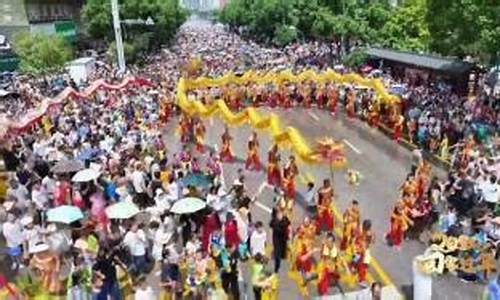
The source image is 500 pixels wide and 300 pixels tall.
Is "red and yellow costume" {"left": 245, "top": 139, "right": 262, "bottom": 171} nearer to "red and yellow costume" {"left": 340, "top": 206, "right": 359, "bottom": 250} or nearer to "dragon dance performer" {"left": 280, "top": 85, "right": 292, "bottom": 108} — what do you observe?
"red and yellow costume" {"left": 340, "top": 206, "right": 359, "bottom": 250}

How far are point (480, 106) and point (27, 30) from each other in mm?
45242

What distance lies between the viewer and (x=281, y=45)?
74.3 m

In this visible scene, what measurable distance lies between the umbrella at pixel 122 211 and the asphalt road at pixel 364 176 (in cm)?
343

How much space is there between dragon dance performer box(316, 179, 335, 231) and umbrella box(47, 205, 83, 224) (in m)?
5.39

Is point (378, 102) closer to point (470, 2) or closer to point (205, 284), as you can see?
point (470, 2)

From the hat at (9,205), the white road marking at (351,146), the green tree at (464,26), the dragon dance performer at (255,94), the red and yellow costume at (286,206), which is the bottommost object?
the dragon dance performer at (255,94)

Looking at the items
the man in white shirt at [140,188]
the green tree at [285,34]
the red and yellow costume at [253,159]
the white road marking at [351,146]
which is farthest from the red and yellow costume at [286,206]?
the green tree at [285,34]

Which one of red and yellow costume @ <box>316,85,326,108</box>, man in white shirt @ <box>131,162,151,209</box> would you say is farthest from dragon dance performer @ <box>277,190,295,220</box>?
red and yellow costume @ <box>316,85,326,108</box>

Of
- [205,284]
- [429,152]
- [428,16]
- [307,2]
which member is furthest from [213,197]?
[307,2]

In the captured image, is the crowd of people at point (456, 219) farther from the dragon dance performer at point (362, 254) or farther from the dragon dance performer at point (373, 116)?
the dragon dance performer at point (373, 116)

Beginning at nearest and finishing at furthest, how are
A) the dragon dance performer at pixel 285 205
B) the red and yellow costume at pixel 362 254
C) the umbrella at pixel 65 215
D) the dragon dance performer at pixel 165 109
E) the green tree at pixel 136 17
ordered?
1. the red and yellow costume at pixel 362 254
2. the umbrella at pixel 65 215
3. the dragon dance performer at pixel 285 205
4. the dragon dance performer at pixel 165 109
5. the green tree at pixel 136 17

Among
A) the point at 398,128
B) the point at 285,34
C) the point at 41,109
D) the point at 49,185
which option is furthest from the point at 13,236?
the point at 285,34

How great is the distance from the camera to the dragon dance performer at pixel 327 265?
1391 cm

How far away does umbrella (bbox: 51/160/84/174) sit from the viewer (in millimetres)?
19188
